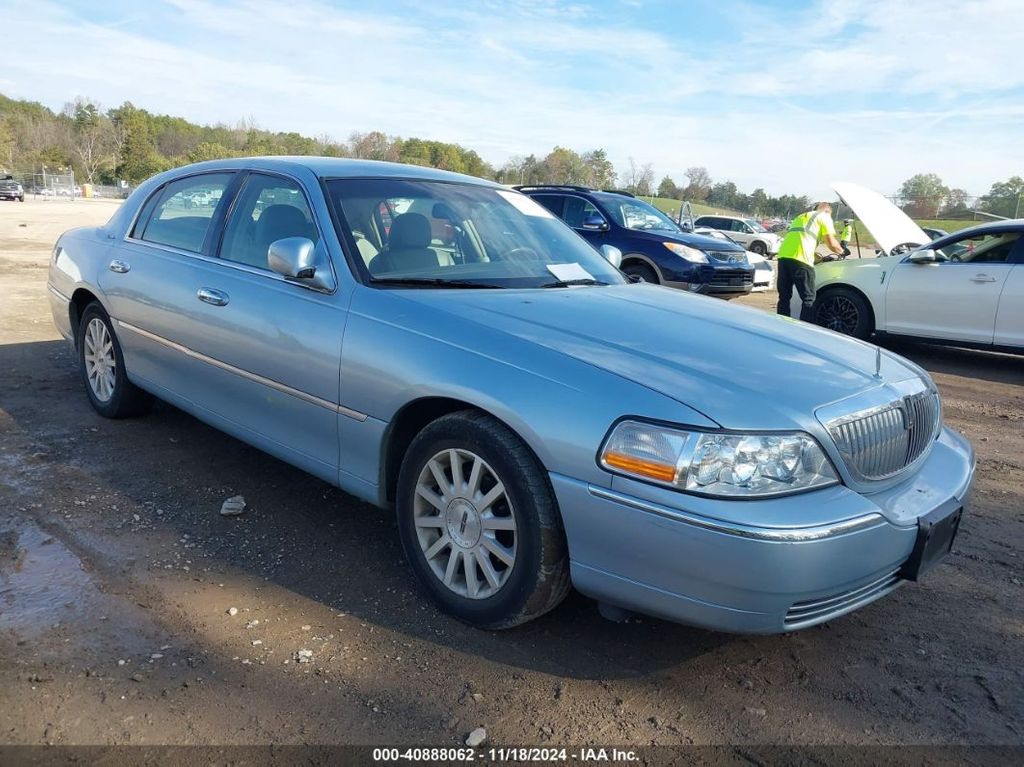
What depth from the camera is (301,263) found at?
3.21 meters

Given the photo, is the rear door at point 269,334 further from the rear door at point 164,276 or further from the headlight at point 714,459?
the headlight at point 714,459

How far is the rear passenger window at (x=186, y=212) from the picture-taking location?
13.6ft

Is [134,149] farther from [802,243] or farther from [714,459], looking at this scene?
[714,459]

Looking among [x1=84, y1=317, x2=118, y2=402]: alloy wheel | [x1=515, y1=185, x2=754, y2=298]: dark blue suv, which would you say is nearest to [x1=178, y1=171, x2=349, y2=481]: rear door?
[x1=84, y1=317, x2=118, y2=402]: alloy wheel

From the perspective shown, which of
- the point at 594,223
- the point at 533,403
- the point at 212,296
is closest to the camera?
the point at 533,403

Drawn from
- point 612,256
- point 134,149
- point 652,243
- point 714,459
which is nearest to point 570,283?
point 612,256

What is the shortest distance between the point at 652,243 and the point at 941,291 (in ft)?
11.9

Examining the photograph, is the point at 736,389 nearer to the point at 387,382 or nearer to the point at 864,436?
the point at 864,436

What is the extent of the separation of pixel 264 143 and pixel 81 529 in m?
79.1

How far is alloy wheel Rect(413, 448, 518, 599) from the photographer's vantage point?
273cm

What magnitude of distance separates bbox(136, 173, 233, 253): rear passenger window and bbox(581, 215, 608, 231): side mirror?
7305mm

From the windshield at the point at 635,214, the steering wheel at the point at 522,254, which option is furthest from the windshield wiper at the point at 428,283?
the windshield at the point at 635,214

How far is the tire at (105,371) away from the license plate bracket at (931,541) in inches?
165

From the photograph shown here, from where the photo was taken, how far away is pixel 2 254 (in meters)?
13.9
